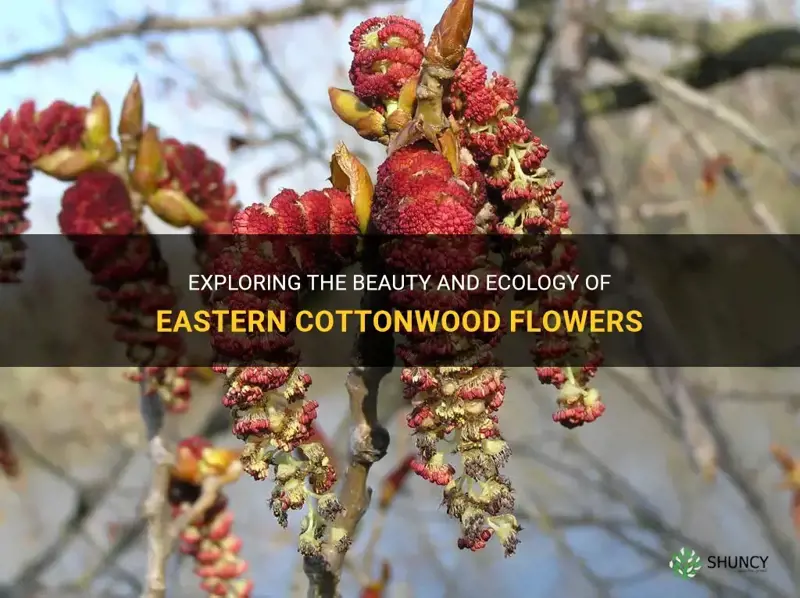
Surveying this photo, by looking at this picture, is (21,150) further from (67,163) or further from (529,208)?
(529,208)

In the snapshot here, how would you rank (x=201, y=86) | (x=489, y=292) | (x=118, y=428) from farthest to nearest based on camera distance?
(x=201, y=86)
(x=118, y=428)
(x=489, y=292)

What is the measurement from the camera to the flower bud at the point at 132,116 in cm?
61

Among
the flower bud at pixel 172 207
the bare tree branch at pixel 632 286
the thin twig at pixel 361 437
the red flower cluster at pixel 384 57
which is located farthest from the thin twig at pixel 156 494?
the bare tree branch at pixel 632 286

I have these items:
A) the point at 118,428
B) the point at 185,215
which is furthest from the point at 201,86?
the point at 185,215

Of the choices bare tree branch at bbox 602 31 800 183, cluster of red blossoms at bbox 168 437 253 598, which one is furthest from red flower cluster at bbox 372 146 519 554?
bare tree branch at bbox 602 31 800 183

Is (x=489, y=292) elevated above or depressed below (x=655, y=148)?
below

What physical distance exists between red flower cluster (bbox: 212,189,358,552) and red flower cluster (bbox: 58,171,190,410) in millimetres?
273

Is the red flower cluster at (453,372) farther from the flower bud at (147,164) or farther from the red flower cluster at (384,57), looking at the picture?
the flower bud at (147,164)

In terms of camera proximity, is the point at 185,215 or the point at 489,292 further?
the point at 185,215

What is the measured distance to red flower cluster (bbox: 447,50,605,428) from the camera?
0.34 meters

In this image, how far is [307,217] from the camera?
0.35m

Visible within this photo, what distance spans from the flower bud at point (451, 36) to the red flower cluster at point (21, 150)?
0.40 metres

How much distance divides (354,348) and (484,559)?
2.93 metres

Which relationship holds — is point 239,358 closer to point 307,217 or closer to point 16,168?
point 307,217
